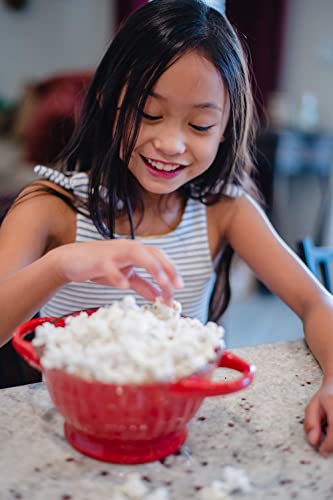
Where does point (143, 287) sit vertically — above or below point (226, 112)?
below

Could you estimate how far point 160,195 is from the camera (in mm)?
1343

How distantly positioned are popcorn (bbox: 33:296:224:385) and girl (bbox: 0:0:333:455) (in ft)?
0.19

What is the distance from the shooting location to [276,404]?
914mm

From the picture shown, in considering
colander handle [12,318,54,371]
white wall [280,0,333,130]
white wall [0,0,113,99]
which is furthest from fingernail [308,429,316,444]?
white wall [0,0,113,99]

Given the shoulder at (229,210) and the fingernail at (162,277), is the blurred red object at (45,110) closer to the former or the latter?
the shoulder at (229,210)

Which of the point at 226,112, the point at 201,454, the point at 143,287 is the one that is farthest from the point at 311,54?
the point at 201,454

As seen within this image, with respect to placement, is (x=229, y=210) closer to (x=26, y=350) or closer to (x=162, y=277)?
(x=162, y=277)

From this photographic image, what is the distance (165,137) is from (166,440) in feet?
1.69

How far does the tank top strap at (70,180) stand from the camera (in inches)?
48.8

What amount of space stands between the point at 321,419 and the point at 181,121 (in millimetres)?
531

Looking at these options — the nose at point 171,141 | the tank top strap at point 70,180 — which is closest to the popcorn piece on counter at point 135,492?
the nose at point 171,141

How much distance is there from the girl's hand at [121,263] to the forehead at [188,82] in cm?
34

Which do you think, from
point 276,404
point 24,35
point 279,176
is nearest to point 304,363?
point 276,404

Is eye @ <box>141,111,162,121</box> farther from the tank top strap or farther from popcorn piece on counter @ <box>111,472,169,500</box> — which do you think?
popcorn piece on counter @ <box>111,472,169,500</box>
